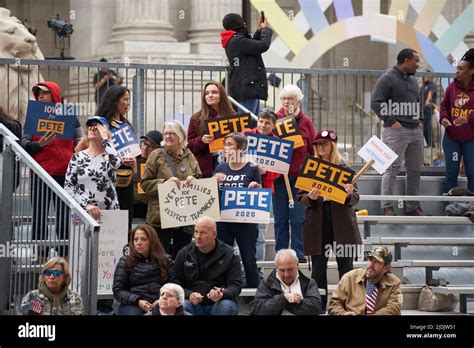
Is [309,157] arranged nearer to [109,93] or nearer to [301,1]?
[109,93]

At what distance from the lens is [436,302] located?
17.0 meters

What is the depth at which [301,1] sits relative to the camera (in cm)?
2509

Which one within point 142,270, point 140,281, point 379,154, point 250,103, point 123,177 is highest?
point 250,103

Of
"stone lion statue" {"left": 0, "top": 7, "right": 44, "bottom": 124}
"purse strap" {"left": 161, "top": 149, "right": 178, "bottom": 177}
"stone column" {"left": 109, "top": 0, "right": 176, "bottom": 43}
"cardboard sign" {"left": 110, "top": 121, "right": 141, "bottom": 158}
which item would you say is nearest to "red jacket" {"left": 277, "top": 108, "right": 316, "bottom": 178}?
"purse strap" {"left": 161, "top": 149, "right": 178, "bottom": 177}

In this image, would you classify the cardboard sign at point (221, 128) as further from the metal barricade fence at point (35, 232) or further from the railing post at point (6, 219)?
the railing post at point (6, 219)

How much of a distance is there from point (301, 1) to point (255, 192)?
9116 mm

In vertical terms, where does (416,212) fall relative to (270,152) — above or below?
below

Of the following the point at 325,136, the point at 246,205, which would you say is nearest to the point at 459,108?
the point at 325,136

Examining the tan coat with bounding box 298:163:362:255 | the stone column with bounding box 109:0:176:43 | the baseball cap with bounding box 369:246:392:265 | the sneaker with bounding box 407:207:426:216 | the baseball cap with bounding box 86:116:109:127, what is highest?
the stone column with bounding box 109:0:176:43

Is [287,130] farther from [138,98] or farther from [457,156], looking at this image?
[457,156]

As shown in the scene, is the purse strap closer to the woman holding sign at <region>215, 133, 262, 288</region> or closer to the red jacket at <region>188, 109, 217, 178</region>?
the woman holding sign at <region>215, 133, 262, 288</region>

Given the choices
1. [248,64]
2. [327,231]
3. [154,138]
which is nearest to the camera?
[327,231]

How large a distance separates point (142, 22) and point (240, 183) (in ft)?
42.4

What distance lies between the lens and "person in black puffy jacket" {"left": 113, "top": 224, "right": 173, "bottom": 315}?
15.0 m
